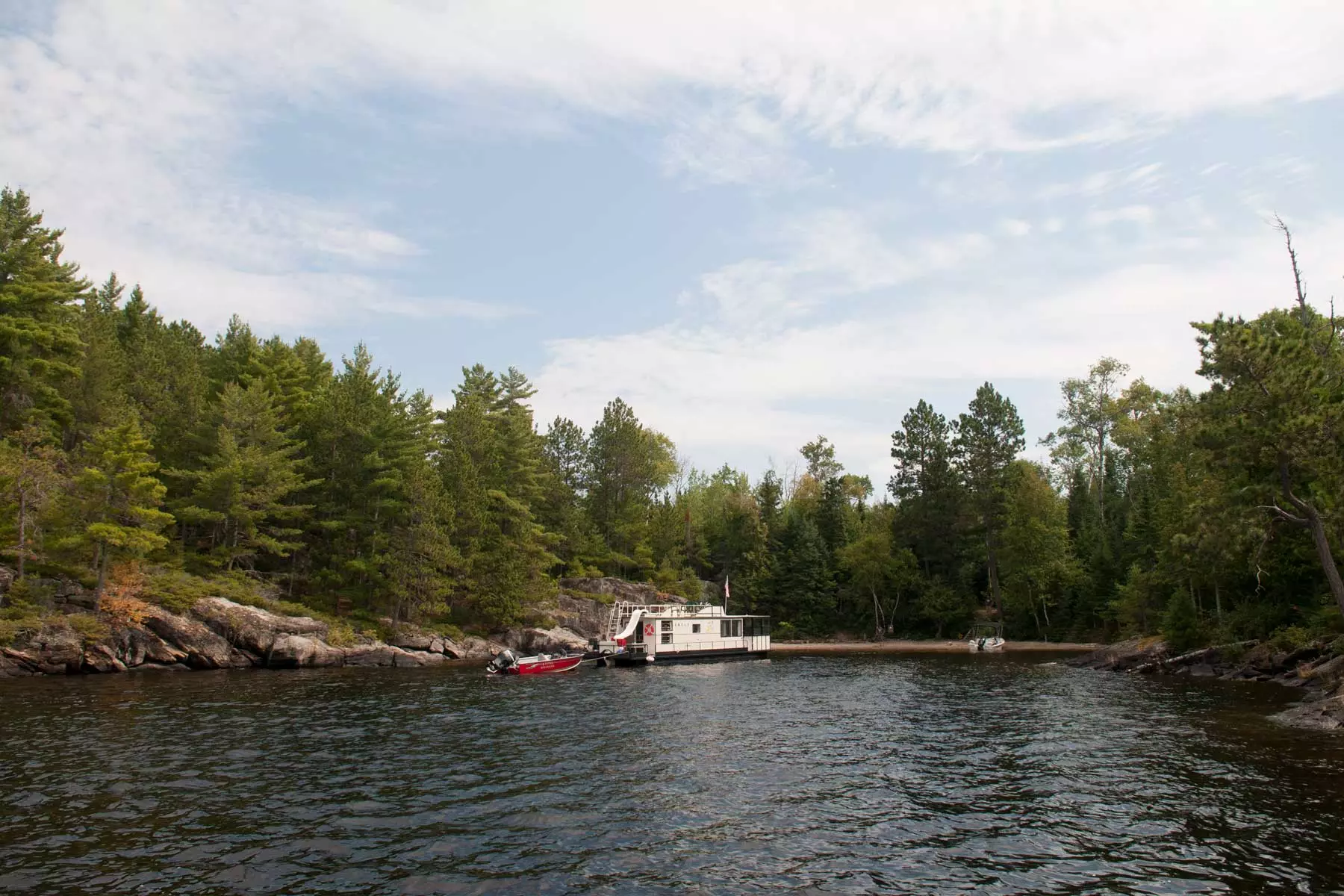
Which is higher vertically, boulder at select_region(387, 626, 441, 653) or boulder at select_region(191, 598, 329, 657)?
boulder at select_region(191, 598, 329, 657)

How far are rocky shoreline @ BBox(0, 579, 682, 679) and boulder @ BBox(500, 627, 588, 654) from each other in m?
0.21

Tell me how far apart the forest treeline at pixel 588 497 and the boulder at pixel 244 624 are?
3.28 m

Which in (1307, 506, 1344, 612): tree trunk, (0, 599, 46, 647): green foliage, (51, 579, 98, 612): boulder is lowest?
(0, 599, 46, 647): green foliage

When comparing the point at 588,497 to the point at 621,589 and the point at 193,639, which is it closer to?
the point at 621,589

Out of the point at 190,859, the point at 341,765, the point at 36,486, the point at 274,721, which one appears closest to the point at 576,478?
the point at 36,486

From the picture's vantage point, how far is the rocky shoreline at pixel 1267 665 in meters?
26.2

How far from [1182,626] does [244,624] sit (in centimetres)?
5892

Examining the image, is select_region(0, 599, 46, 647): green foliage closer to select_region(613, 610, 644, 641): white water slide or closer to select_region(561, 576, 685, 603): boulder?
select_region(613, 610, 644, 641): white water slide

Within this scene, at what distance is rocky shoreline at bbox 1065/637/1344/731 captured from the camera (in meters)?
26.2

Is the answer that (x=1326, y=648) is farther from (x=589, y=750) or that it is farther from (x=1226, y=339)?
(x=589, y=750)

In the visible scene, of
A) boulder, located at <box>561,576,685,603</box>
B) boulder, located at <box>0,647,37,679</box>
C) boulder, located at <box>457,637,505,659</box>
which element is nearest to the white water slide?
boulder, located at <box>457,637,505,659</box>

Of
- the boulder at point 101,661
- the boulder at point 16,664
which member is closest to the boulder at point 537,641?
the boulder at point 101,661

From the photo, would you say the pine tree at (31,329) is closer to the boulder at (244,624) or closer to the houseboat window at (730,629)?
the boulder at (244,624)

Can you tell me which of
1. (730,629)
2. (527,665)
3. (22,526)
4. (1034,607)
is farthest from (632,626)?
(1034,607)
